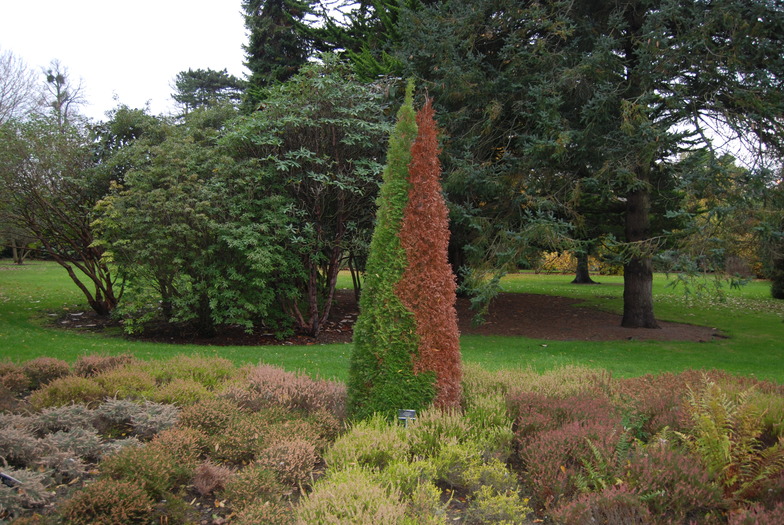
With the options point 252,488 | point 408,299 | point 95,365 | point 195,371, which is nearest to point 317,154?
point 195,371

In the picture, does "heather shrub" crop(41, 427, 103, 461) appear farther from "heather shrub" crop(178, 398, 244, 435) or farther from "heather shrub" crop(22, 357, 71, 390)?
"heather shrub" crop(22, 357, 71, 390)

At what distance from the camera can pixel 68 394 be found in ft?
15.9

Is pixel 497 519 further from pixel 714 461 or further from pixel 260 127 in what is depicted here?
pixel 260 127

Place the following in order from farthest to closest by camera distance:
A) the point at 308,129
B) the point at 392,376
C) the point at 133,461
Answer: the point at 308,129
the point at 392,376
the point at 133,461

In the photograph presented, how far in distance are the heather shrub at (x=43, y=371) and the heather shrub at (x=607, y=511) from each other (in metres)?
5.52

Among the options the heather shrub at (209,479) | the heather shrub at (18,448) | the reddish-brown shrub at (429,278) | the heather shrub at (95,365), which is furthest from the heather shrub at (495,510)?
the heather shrub at (95,365)

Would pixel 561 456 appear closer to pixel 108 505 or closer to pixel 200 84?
pixel 108 505

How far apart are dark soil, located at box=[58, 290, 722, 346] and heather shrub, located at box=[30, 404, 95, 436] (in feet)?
23.5

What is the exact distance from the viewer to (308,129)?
10.9m

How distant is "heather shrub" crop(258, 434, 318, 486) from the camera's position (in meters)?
3.46

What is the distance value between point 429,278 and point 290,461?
1.82 meters

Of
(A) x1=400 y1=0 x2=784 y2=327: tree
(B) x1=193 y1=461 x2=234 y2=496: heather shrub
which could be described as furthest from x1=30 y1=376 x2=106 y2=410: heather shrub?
(A) x1=400 y1=0 x2=784 y2=327: tree

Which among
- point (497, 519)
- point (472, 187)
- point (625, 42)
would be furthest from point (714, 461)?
point (625, 42)

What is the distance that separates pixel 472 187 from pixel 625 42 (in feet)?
17.4
